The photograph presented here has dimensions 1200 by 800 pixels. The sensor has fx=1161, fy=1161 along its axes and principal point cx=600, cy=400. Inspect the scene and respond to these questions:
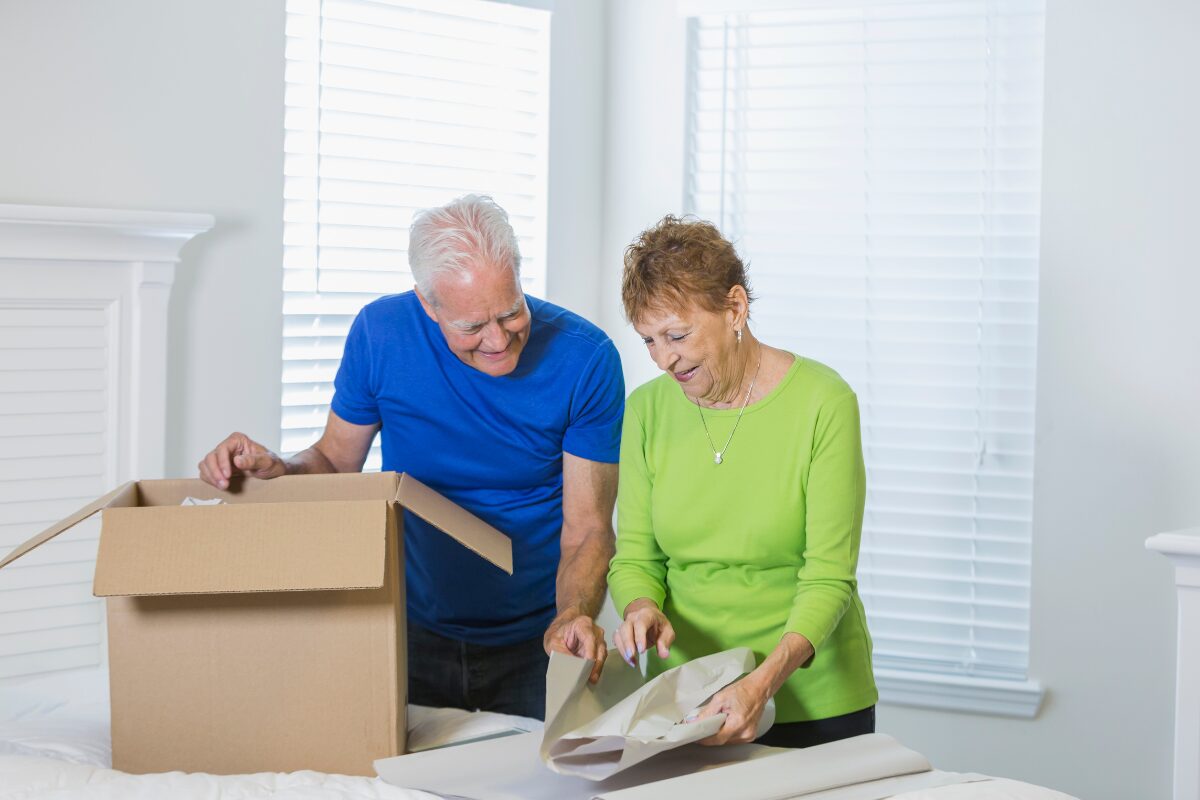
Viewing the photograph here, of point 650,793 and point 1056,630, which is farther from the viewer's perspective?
point 1056,630

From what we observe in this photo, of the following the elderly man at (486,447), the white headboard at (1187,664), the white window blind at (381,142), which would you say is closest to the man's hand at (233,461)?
the elderly man at (486,447)

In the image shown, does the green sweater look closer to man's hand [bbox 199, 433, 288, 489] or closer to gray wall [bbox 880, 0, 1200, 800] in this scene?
man's hand [bbox 199, 433, 288, 489]

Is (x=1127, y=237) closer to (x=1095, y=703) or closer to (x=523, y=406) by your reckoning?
(x=1095, y=703)

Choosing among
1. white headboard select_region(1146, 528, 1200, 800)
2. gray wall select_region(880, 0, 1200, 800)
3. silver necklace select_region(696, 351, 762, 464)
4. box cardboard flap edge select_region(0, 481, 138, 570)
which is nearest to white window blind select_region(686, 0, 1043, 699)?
gray wall select_region(880, 0, 1200, 800)

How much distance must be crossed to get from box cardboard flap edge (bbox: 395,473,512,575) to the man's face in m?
0.28

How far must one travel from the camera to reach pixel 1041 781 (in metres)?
2.61

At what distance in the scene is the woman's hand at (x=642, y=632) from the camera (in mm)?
1480

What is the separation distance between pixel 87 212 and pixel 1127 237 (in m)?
2.05

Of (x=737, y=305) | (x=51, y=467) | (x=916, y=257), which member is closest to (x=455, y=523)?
(x=737, y=305)

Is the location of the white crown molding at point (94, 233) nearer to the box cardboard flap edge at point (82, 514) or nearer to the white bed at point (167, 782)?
the box cardboard flap edge at point (82, 514)

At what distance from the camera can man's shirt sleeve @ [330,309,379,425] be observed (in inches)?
72.3

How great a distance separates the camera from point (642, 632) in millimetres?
1484

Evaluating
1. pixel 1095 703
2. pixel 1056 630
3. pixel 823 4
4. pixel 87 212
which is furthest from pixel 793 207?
pixel 87 212

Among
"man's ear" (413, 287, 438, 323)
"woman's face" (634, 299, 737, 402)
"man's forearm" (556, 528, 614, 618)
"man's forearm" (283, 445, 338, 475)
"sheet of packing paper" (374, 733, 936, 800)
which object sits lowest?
"sheet of packing paper" (374, 733, 936, 800)
